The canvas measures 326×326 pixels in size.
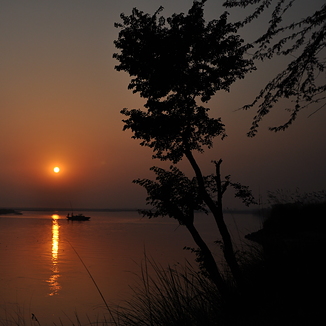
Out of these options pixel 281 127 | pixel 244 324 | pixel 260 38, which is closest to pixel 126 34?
pixel 260 38

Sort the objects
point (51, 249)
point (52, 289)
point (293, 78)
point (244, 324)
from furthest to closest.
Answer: point (51, 249)
point (52, 289)
point (293, 78)
point (244, 324)

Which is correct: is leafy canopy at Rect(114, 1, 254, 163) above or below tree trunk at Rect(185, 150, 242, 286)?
above

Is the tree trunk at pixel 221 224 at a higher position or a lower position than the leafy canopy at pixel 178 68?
lower

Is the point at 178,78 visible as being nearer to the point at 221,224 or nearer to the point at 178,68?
the point at 178,68

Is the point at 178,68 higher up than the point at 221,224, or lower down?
higher up

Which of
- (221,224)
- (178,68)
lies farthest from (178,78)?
(221,224)

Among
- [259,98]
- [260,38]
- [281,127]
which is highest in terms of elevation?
[260,38]

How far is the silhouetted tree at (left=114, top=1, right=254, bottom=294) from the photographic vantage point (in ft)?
26.9

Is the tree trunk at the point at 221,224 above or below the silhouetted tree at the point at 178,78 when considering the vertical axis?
below

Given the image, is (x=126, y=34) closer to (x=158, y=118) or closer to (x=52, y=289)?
(x=158, y=118)

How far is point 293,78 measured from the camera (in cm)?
799

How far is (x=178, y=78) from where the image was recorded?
26.8 ft

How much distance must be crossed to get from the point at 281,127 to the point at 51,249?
32.2 meters

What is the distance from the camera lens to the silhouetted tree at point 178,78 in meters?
8.20
